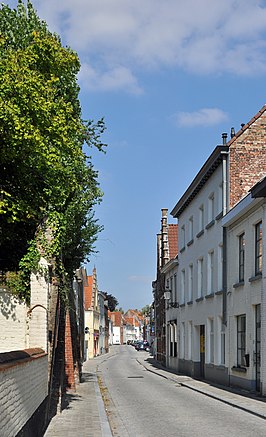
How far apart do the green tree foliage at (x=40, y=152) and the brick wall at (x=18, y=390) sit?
4081 mm

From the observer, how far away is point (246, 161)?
27.0 metres

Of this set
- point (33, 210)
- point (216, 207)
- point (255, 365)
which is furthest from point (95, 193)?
point (216, 207)

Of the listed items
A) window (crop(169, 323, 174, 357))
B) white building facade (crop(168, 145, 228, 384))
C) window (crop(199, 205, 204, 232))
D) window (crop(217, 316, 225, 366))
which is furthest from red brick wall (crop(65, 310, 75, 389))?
window (crop(169, 323, 174, 357))

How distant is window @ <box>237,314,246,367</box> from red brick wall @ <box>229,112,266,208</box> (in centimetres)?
463

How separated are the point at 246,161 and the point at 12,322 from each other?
14.1 metres

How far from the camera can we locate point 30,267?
46.3 feet

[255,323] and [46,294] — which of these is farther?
[255,323]

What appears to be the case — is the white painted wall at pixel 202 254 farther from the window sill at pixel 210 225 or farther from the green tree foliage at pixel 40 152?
the green tree foliage at pixel 40 152

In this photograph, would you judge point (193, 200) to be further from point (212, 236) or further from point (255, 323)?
point (255, 323)

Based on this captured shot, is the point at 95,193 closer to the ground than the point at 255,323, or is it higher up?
higher up

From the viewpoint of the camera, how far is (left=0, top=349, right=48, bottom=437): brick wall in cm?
702

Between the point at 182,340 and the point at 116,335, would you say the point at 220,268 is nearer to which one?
the point at 182,340

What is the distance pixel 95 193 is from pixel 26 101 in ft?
21.4

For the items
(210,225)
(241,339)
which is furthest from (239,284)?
(210,225)
